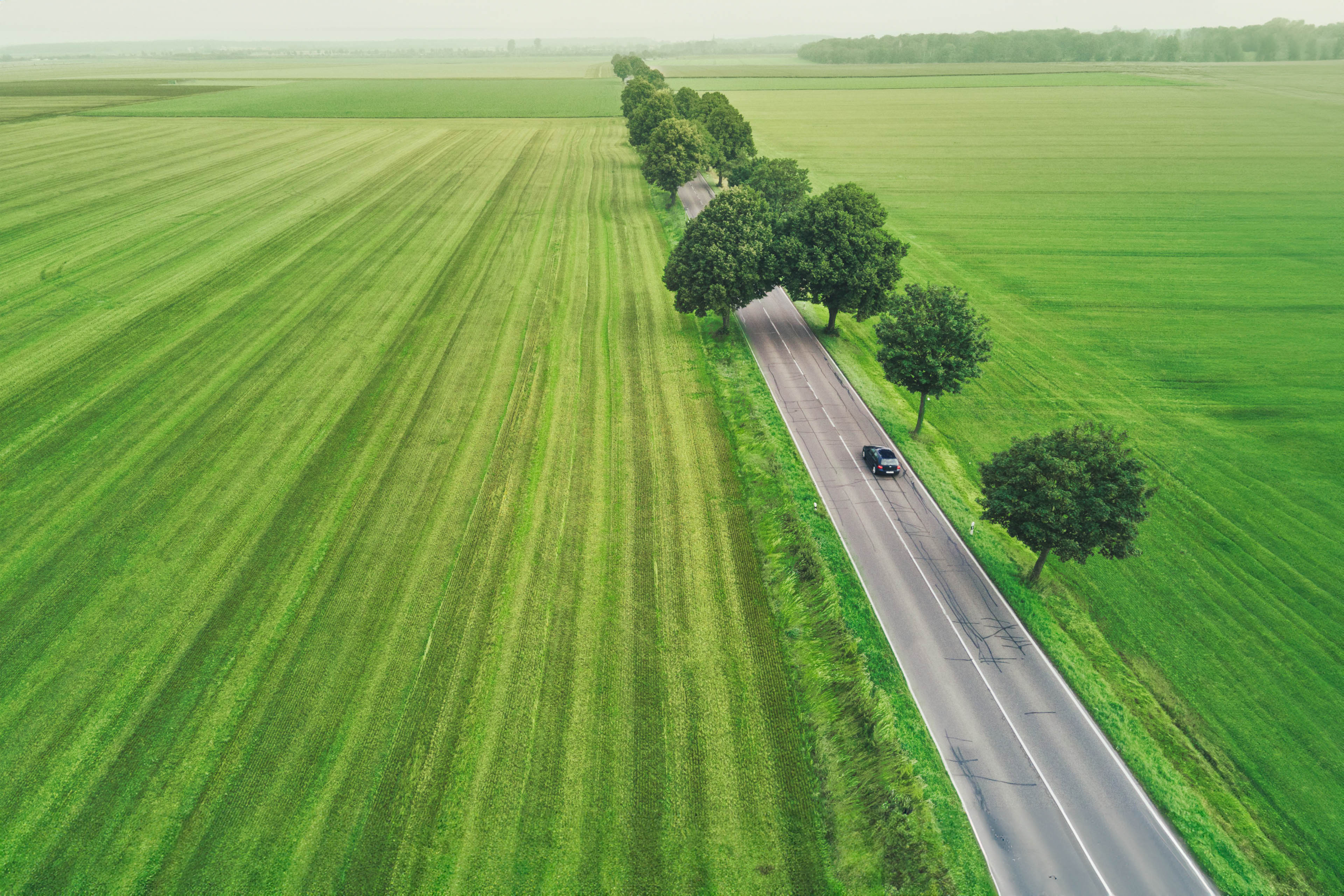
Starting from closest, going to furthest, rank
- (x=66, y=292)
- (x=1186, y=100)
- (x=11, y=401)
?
(x=11, y=401) → (x=66, y=292) → (x=1186, y=100)

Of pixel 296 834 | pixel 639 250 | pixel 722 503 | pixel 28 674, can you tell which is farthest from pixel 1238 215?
pixel 28 674

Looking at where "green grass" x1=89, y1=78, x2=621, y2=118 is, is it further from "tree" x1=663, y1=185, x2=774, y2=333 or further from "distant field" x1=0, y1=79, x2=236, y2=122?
"tree" x1=663, y1=185, x2=774, y2=333

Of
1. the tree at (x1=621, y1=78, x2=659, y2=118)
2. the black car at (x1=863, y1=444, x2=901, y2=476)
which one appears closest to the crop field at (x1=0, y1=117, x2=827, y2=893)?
the black car at (x1=863, y1=444, x2=901, y2=476)

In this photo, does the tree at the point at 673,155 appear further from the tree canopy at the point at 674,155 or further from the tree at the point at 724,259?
the tree at the point at 724,259

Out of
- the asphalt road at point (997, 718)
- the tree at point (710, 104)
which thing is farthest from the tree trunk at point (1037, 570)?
the tree at point (710, 104)

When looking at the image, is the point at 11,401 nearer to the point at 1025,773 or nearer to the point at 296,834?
the point at 296,834

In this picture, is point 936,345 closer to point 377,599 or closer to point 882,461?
point 882,461
